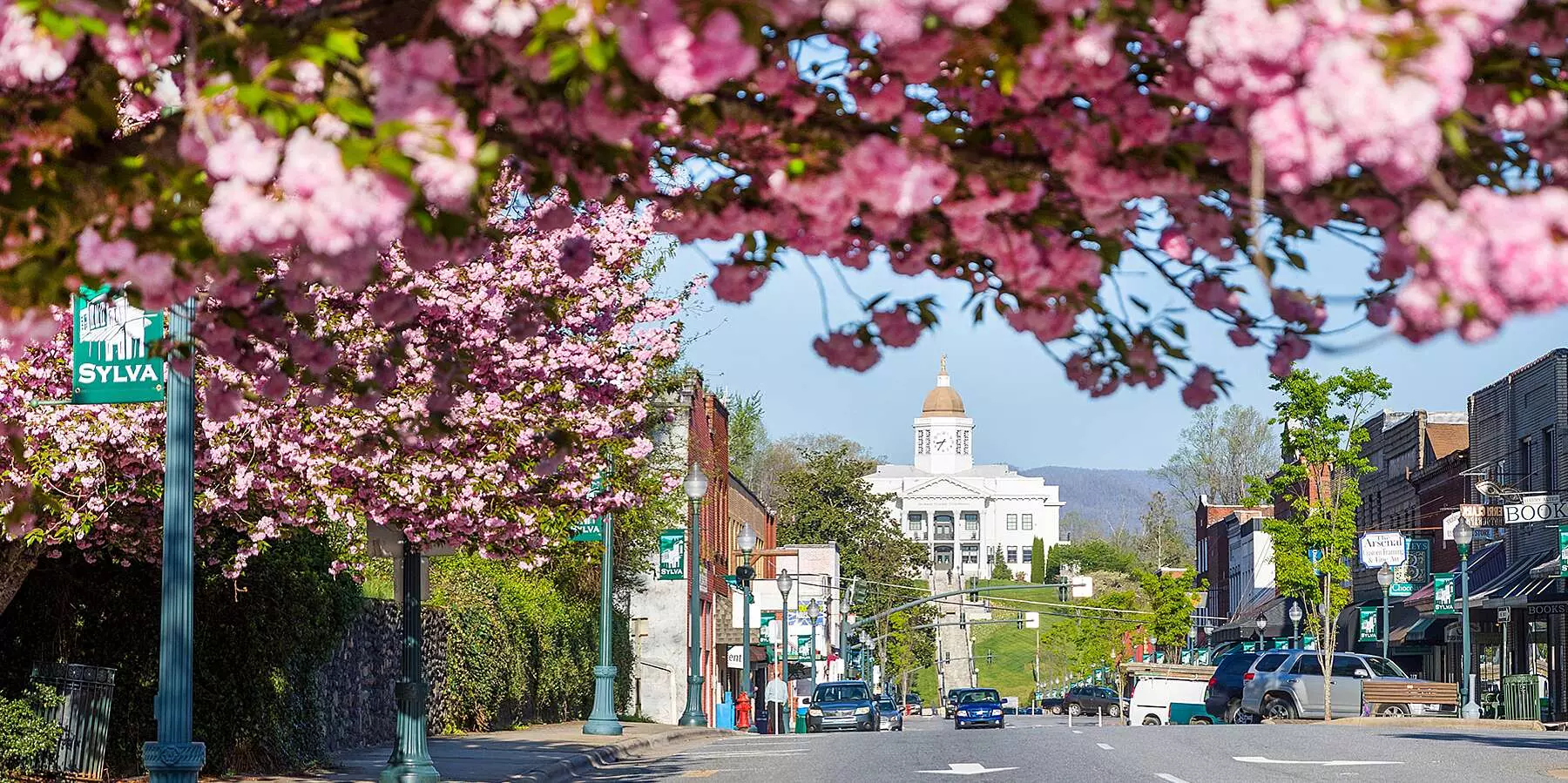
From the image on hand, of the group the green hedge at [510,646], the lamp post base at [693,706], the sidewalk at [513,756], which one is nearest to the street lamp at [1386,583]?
the lamp post base at [693,706]

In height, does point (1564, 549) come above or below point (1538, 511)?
below

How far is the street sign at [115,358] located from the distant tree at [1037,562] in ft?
565

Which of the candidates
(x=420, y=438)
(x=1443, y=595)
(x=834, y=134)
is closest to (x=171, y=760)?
(x=420, y=438)

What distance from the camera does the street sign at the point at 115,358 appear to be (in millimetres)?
11766

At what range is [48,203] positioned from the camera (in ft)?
17.1

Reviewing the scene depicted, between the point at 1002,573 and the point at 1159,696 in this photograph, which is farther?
the point at 1002,573

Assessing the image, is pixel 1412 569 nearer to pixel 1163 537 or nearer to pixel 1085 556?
pixel 1163 537

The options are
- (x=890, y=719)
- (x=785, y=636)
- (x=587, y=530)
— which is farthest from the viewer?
(x=890, y=719)

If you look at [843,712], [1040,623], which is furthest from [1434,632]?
[1040,623]

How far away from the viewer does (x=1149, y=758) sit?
22.6m

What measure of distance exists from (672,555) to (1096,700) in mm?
34769

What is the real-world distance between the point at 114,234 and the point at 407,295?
287 centimetres

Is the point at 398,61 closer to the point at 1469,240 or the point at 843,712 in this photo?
the point at 1469,240

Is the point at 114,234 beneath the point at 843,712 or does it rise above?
above
